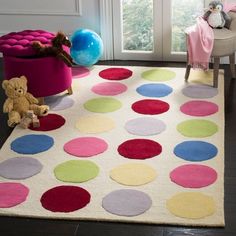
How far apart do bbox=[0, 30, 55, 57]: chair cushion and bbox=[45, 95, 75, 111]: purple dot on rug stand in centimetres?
38

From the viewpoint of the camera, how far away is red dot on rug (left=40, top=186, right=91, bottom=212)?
2.64 metres

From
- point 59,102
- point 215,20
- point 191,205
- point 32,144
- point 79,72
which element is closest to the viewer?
point 191,205

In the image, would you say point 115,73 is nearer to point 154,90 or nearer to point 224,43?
point 154,90

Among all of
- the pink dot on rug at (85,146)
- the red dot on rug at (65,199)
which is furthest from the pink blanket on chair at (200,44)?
the red dot on rug at (65,199)

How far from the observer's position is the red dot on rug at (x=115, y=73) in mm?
4098

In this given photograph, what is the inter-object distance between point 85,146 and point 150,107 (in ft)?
2.05

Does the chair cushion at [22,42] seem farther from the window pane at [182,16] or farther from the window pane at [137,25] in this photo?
the window pane at [182,16]

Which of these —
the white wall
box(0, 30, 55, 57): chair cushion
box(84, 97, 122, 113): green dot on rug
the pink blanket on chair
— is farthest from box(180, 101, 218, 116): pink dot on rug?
the white wall

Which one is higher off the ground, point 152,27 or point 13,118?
point 152,27

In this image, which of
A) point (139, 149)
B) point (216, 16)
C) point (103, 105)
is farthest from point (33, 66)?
point (216, 16)

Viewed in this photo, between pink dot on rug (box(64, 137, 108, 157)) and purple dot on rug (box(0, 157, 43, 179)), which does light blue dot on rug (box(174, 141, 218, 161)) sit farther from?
purple dot on rug (box(0, 157, 43, 179))

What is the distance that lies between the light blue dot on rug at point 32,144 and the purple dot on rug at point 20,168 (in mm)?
91

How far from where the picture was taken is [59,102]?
12.3 feet

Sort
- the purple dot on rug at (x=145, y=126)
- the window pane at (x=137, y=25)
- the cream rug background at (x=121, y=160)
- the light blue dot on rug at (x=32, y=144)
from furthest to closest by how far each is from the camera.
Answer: the window pane at (x=137, y=25)
the purple dot on rug at (x=145, y=126)
the light blue dot on rug at (x=32, y=144)
the cream rug background at (x=121, y=160)
